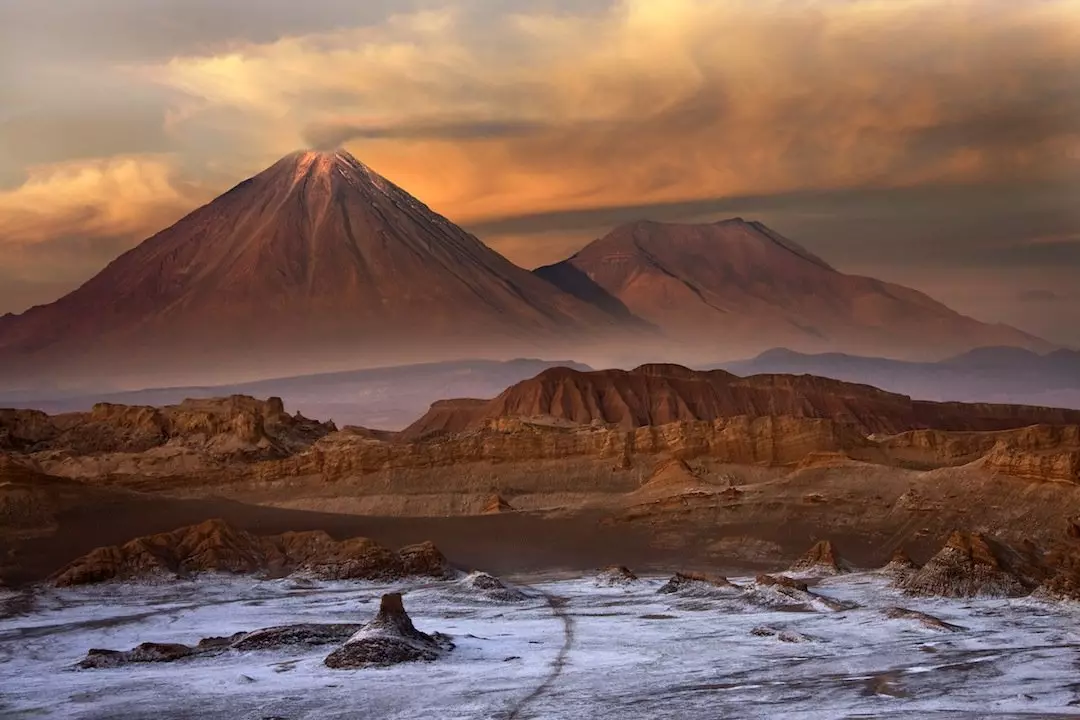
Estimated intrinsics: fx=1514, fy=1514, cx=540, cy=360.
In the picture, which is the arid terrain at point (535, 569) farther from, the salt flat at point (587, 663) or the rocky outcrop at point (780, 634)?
the rocky outcrop at point (780, 634)

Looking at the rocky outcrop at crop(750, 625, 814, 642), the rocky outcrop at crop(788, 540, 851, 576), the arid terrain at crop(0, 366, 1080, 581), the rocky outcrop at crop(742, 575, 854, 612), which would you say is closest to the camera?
the rocky outcrop at crop(750, 625, 814, 642)

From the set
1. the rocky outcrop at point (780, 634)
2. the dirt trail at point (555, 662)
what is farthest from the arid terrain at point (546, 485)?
the rocky outcrop at point (780, 634)

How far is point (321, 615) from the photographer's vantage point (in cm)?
5803

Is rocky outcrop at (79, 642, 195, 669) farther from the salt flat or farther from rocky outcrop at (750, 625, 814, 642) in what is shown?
rocky outcrop at (750, 625, 814, 642)

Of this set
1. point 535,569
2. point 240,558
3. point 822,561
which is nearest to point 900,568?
point 822,561

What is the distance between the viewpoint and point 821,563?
229 feet

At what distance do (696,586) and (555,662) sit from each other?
66.1ft

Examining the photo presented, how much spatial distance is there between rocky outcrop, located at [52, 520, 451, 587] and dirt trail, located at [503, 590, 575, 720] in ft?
35.6

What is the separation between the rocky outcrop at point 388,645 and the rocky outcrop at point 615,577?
22.6 metres

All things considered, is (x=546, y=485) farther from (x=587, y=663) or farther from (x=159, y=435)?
(x=587, y=663)

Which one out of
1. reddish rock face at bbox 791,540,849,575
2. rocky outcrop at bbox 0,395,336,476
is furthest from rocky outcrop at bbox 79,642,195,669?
rocky outcrop at bbox 0,395,336,476

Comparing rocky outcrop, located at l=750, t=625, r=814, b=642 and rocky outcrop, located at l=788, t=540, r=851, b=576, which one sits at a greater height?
rocky outcrop, located at l=788, t=540, r=851, b=576

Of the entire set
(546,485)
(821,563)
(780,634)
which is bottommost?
(780,634)

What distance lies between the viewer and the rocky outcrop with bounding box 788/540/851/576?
6919 cm
